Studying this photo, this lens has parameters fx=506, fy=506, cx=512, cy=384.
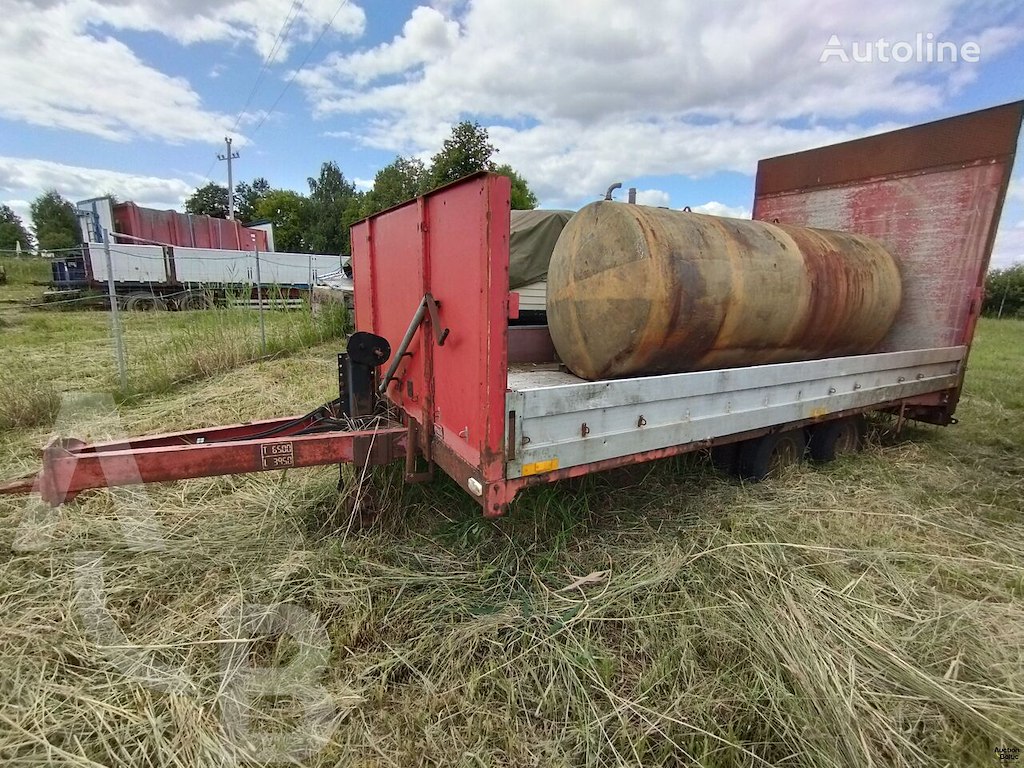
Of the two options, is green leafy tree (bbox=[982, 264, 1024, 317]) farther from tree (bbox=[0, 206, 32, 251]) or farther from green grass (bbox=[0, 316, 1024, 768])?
tree (bbox=[0, 206, 32, 251])

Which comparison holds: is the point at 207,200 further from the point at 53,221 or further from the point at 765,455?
the point at 765,455

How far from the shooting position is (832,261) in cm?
398

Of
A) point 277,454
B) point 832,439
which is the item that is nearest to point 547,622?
point 277,454

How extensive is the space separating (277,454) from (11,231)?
84.9 meters

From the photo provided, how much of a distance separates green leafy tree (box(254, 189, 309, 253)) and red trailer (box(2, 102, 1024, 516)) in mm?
50400

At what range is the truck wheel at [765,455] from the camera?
12.9 feet

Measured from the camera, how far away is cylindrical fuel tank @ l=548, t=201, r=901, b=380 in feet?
9.70

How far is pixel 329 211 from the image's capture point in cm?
4734

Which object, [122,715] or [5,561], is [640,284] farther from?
[5,561]

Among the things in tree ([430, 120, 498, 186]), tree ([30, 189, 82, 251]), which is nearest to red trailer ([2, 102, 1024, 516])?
tree ([430, 120, 498, 186])

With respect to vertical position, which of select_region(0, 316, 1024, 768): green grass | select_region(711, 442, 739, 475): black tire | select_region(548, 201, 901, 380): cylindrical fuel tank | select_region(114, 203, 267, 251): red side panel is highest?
select_region(114, 203, 267, 251): red side panel

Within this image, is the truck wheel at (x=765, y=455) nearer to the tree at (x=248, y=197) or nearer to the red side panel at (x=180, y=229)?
the red side panel at (x=180, y=229)

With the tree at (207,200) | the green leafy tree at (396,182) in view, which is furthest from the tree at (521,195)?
the tree at (207,200)

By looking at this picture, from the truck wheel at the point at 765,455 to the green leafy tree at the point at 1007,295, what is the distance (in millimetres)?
32609
